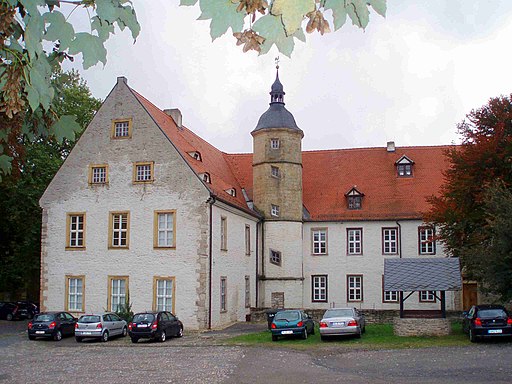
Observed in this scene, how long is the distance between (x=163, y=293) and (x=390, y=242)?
48.5 feet

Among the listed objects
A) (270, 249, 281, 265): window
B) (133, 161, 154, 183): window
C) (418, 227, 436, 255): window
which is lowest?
(270, 249, 281, 265): window

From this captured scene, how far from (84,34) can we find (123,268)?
98.8ft

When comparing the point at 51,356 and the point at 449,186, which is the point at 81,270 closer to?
the point at 51,356

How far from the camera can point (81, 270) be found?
3438 centimetres

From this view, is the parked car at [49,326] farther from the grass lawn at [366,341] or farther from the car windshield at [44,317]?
the grass lawn at [366,341]

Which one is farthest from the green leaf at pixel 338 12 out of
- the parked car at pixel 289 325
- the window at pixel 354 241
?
the window at pixel 354 241

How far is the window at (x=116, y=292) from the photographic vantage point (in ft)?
110

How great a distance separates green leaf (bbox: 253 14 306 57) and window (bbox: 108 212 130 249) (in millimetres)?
31021

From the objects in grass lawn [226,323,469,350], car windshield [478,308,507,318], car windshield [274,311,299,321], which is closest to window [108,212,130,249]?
grass lawn [226,323,469,350]

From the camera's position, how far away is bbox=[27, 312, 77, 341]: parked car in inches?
1152

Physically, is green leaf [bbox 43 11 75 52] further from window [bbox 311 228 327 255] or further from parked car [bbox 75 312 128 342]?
window [bbox 311 228 327 255]

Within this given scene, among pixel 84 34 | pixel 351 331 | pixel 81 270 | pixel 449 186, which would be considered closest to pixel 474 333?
pixel 351 331

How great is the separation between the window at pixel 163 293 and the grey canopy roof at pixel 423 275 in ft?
34.6

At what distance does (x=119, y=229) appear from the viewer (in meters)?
34.3
